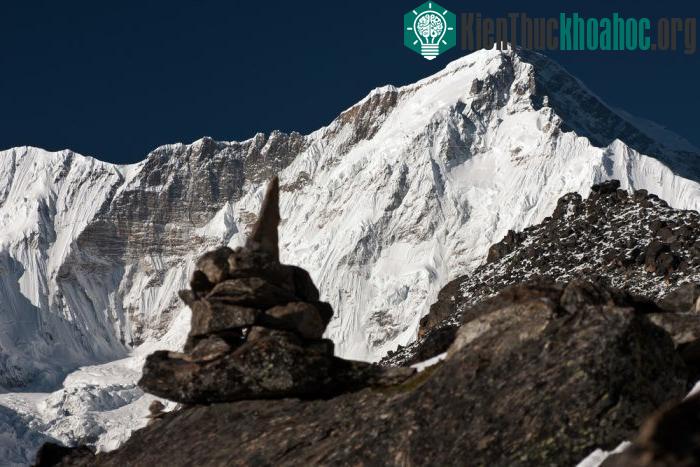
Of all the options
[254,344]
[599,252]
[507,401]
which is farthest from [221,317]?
[599,252]

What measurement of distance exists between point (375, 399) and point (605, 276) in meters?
62.1

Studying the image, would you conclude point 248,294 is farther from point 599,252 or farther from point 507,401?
point 599,252

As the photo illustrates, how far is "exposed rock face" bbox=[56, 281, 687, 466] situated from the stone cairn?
0.98 meters

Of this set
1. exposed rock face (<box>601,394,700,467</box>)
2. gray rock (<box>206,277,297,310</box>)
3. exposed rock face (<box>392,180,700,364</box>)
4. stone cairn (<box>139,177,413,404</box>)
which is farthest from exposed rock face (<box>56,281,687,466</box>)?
exposed rock face (<box>392,180,700,364</box>)

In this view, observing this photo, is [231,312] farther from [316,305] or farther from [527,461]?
[527,461]

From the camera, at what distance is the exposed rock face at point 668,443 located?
44.3 feet

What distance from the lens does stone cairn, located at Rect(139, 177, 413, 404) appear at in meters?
28.2

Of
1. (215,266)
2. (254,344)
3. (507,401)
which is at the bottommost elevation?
(507,401)

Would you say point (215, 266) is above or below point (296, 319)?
above

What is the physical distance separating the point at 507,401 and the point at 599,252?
2903 inches

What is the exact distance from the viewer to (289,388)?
28000 millimetres

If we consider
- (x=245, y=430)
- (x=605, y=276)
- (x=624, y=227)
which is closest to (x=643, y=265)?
(x=605, y=276)

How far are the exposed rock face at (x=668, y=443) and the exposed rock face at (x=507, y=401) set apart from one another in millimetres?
7474

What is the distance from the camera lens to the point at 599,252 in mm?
94000
